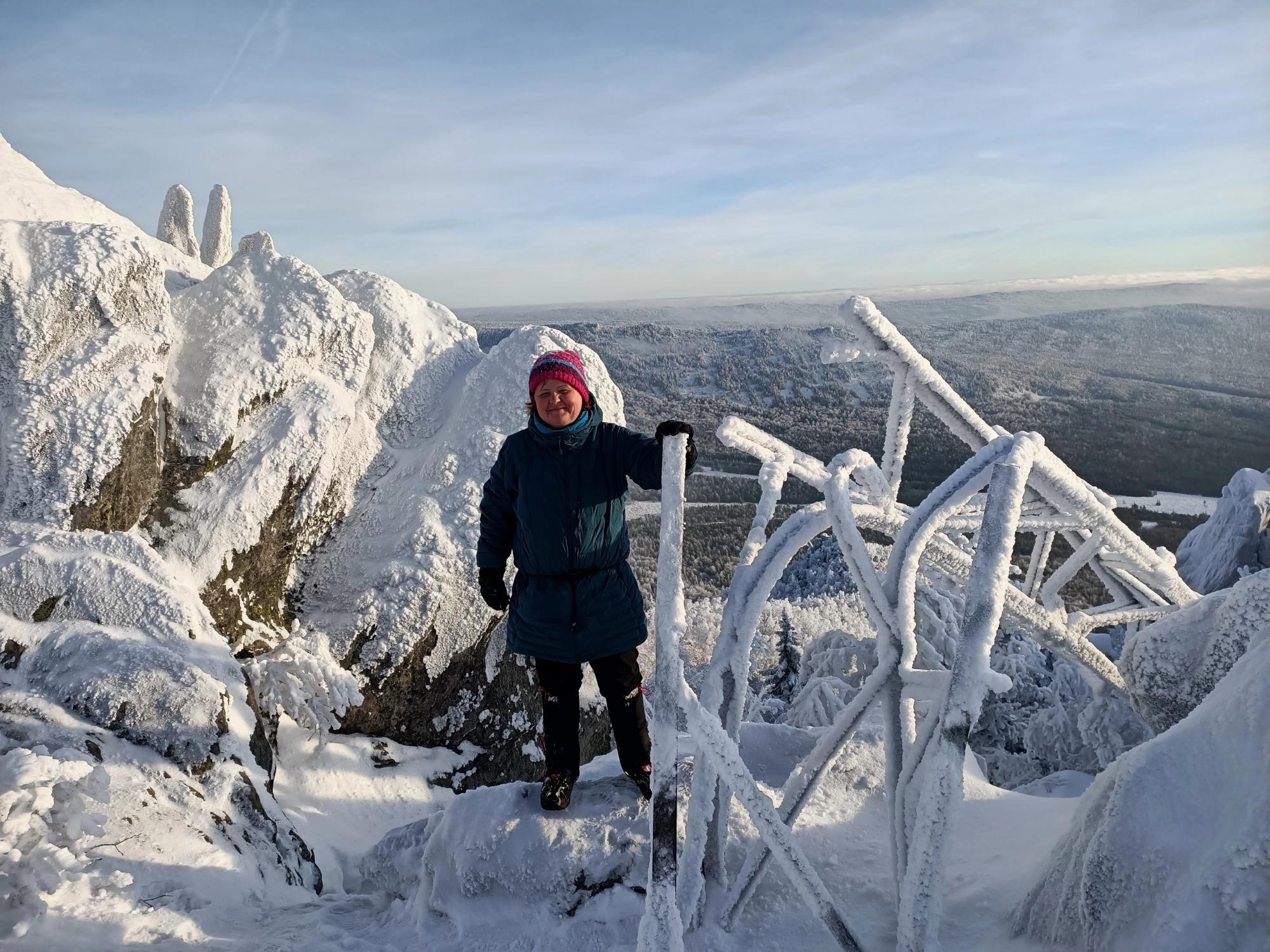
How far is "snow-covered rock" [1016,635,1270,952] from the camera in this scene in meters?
1.92

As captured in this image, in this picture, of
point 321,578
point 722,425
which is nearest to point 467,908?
point 722,425

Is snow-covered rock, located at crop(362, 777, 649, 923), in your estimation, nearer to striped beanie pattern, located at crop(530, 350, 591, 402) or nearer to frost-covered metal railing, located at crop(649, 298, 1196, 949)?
frost-covered metal railing, located at crop(649, 298, 1196, 949)

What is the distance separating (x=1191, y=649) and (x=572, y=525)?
12.7 feet

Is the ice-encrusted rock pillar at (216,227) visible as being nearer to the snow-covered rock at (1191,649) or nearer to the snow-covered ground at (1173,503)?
the snow-covered rock at (1191,649)

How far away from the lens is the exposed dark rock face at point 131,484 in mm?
7324

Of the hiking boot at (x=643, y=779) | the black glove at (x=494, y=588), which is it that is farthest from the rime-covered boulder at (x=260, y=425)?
the hiking boot at (x=643, y=779)

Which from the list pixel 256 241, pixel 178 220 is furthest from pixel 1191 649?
pixel 178 220

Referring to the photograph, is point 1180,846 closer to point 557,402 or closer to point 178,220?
point 557,402

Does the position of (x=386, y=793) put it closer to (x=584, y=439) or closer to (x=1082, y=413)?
(x=584, y=439)

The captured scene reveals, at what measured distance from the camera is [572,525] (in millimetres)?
3420

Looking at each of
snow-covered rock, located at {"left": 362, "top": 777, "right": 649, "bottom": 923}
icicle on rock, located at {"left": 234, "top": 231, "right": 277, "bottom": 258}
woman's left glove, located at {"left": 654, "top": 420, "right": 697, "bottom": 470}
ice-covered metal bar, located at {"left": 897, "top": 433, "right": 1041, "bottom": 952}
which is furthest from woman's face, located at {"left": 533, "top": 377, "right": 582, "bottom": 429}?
icicle on rock, located at {"left": 234, "top": 231, "right": 277, "bottom": 258}

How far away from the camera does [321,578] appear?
9.28 m

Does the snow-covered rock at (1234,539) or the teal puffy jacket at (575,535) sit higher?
the teal puffy jacket at (575,535)

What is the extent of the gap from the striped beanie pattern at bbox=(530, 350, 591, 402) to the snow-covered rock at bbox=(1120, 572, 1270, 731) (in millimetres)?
3841
